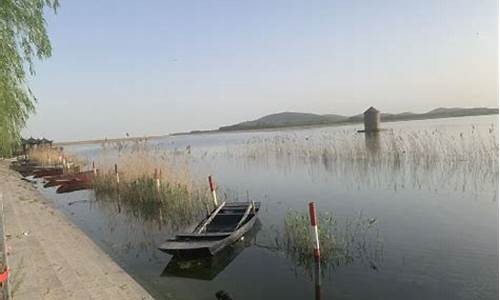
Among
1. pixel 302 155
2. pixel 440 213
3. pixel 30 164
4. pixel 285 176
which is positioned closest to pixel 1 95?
pixel 440 213

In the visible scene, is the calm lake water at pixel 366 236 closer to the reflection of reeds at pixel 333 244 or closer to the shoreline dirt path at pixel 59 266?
the reflection of reeds at pixel 333 244

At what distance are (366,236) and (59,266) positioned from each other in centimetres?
656

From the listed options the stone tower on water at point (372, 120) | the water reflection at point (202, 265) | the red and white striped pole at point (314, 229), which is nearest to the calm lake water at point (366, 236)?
the water reflection at point (202, 265)

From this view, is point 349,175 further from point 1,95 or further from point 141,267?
point 1,95

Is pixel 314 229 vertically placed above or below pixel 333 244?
above

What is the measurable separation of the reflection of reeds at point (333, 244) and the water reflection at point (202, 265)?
117 cm

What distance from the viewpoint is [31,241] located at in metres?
9.88

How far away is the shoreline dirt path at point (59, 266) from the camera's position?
657 cm

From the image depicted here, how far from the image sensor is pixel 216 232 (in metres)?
10.6

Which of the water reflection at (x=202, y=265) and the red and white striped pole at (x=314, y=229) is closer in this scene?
the red and white striped pole at (x=314, y=229)

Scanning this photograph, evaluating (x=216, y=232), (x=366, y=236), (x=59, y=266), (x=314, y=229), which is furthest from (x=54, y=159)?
(x=314, y=229)

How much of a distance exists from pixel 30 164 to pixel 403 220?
34.0 m

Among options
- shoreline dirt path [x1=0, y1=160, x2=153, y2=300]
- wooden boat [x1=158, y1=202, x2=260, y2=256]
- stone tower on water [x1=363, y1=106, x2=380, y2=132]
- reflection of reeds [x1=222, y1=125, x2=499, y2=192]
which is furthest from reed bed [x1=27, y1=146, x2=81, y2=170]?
stone tower on water [x1=363, y1=106, x2=380, y2=132]

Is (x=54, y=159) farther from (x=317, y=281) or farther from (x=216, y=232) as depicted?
(x=317, y=281)
